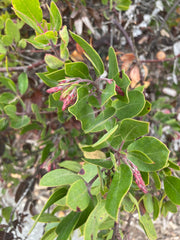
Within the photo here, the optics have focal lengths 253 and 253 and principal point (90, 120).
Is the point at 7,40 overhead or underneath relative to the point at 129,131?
overhead


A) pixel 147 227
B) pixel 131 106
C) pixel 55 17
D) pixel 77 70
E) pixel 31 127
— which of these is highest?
pixel 55 17

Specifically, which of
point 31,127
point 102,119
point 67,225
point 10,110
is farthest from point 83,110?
point 31,127

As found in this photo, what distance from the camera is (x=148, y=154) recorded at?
1.74 ft

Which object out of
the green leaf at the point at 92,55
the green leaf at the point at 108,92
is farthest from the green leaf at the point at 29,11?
the green leaf at the point at 108,92

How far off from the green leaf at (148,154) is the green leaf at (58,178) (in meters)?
0.15

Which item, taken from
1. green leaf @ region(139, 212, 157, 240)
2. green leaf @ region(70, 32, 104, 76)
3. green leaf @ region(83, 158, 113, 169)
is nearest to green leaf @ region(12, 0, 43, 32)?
green leaf @ region(70, 32, 104, 76)

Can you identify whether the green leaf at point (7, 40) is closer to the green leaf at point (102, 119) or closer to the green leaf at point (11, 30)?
the green leaf at point (11, 30)

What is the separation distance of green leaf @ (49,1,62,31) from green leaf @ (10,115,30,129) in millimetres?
484

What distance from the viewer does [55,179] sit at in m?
0.59

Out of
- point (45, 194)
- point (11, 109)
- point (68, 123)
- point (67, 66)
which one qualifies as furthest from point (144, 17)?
point (45, 194)

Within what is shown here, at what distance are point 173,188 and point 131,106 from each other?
22 cm

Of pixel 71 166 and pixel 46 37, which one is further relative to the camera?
pixel 71 166

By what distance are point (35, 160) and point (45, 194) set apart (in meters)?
0.64

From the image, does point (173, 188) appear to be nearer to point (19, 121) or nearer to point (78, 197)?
point (78, 197)
